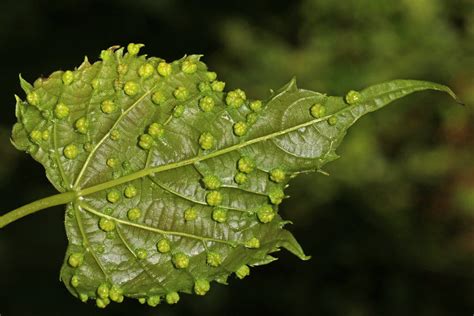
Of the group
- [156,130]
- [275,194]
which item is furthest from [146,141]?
[275,194]

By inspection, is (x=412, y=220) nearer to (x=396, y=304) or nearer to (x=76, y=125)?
(x=396, y=304)

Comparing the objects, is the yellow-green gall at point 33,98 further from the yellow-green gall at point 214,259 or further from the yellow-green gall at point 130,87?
the yellow-green gall at point 214,259

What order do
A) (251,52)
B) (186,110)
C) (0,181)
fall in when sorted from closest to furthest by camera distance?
(186,110) → (0,181) → (251,52)

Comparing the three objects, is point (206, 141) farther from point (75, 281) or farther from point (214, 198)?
point (75, 281)

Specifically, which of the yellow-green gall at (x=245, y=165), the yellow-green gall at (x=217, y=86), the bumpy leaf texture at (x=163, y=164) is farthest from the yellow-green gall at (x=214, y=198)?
the yellow-green gall at (x=217, y=86)

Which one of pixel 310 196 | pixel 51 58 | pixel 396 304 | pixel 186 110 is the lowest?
pixel 186 110

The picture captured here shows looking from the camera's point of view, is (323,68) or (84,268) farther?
(323,68)

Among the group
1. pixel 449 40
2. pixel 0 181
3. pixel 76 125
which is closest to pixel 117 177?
pixel 76 125

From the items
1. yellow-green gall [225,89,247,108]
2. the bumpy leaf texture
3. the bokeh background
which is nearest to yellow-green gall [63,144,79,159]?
the bumpy leaf texture
